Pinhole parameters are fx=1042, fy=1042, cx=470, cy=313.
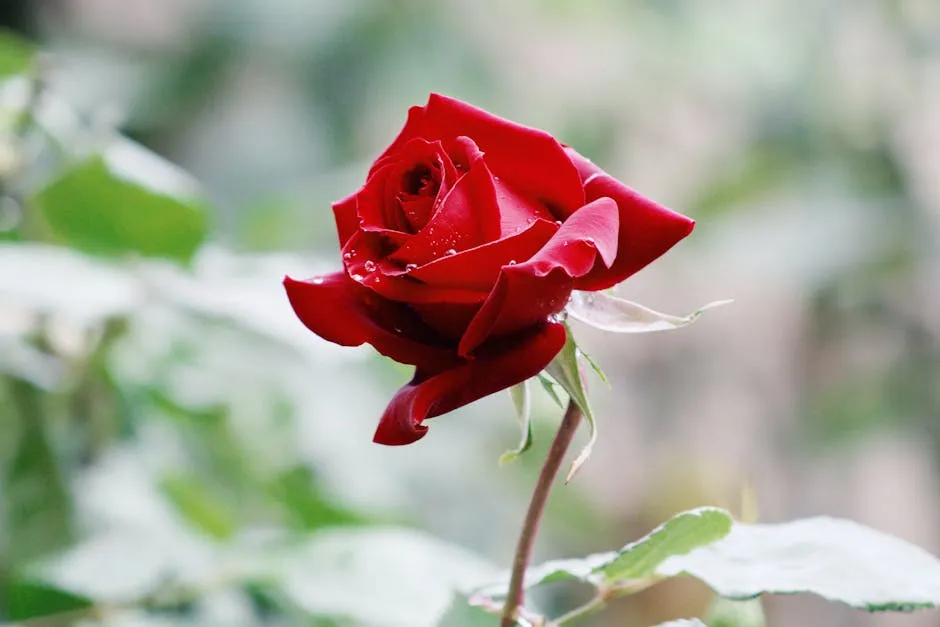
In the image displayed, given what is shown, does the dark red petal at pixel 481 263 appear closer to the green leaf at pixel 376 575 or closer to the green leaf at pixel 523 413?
the green leaf at pixel 523 413

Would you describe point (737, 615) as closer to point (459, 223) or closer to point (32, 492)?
point (459, 223)

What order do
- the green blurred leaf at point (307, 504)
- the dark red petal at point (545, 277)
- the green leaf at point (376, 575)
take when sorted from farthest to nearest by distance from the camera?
1. the green blurred leaf at point (307, 504)
2. the green leaf at point (376, 575)
3. the dark red petal at point (545, 277)

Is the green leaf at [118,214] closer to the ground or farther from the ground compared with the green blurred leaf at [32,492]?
farther from the ground

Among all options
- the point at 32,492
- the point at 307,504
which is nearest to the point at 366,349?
the point at 307,504

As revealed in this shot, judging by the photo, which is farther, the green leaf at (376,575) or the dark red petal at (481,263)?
the green leaf at (376,575)

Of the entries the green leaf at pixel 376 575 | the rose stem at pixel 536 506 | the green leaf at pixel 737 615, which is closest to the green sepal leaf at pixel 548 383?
the rose stem at pixel 536 506

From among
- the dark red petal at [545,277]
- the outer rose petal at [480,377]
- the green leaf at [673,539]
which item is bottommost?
the green leaf at [673,539]

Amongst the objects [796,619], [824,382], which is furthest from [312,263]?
[796,619]

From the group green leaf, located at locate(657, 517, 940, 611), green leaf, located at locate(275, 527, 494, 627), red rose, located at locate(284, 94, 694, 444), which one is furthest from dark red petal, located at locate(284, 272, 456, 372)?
green leaf, located at locate(275, 527, 494, 627)
